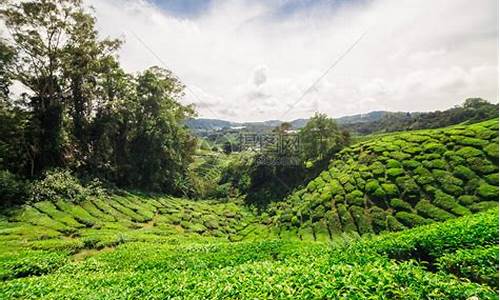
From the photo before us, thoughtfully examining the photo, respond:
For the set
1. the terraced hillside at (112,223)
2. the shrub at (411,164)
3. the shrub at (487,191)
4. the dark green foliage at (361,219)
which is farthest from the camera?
the shrub at (411,164)

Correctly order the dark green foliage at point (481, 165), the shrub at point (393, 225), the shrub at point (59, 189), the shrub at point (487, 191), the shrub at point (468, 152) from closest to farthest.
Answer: the shrub at point (487, 191) → the shrub at point (59, 189) → the shrub at point (393, 225) → the dark green foliage at point (481, 165) → the shrub at point (468, 152)

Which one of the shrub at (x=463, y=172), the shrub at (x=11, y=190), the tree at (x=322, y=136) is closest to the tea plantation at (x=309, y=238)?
the shrub at (x=463, y=172)

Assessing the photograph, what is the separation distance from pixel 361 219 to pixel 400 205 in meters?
3.55

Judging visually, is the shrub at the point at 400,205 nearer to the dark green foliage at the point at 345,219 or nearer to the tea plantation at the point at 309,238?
the tea plantation at the point at 309,238

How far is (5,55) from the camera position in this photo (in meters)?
24.9

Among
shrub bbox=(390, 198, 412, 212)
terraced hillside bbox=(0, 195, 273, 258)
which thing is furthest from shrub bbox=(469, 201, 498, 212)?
terraced hillside bbox=(0, 195, 273, 258)

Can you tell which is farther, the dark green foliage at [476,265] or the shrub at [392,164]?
the shrub at [392,164]

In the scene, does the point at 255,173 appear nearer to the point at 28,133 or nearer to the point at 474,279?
the point at 28,133

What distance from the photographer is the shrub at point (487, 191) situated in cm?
2298

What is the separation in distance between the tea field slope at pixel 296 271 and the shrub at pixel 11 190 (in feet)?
30.7

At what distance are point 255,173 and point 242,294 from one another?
43.8 meters

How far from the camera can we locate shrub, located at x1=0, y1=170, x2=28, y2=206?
21312mm

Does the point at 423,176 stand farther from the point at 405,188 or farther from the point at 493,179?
the point at 493,179

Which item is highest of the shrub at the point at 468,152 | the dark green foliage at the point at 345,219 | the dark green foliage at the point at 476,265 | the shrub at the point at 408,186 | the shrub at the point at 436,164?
the shrub at the point at 468,152
